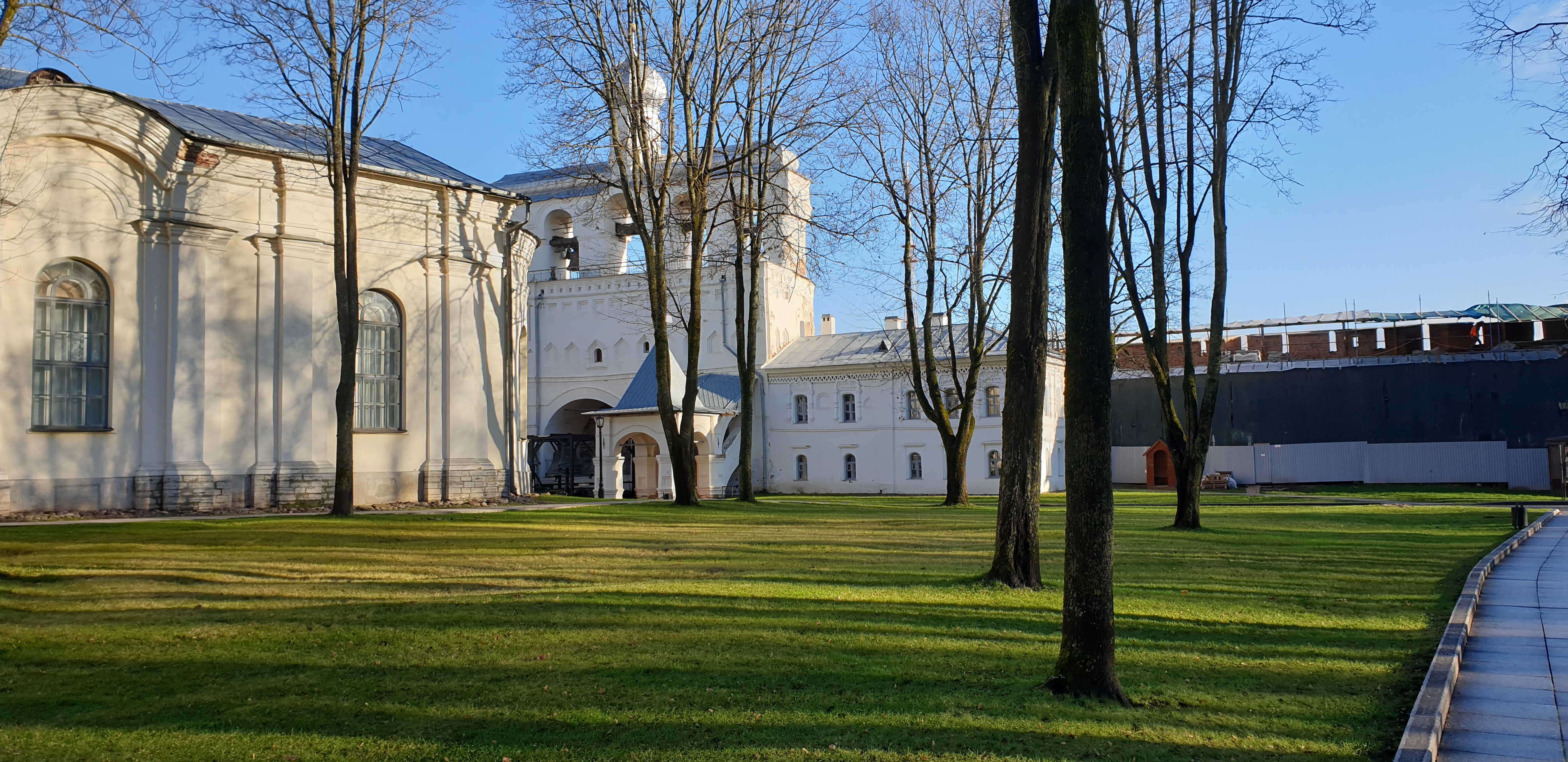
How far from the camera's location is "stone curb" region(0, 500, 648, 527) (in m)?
15.4

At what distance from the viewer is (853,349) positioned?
50188 mm

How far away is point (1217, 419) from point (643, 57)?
36.8 meters

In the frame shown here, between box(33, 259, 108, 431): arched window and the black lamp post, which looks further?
the black lamp post

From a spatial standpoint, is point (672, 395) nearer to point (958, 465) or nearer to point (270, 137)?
point (958, 465)

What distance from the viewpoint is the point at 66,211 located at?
17.4 m

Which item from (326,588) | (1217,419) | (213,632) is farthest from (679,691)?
(1217,419)

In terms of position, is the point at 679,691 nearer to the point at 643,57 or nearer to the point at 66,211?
the point at 66,211

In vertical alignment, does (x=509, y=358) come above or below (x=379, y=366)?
above

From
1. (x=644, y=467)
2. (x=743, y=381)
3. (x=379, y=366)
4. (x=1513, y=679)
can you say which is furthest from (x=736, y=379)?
(x=1513, y=679)

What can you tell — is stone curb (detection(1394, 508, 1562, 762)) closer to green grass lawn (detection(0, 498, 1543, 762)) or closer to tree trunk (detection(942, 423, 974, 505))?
green grass lawn (detection(0, 498, 1543, 762))

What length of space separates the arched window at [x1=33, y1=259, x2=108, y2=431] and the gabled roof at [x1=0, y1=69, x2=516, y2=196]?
3119mm

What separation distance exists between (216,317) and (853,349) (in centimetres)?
3389

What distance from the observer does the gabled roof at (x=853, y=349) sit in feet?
155

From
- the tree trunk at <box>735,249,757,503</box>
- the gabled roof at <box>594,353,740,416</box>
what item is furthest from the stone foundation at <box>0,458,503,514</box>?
the gabled roof at <box>594,353,740,416</box>
